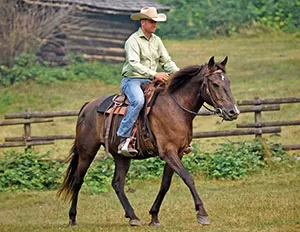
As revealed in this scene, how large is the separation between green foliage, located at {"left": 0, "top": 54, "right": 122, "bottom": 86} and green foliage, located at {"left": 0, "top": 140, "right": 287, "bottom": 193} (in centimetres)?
1160

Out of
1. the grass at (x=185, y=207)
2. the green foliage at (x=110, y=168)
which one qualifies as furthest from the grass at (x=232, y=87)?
the grass at (x=185, y=207)

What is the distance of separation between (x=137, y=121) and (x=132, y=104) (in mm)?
245

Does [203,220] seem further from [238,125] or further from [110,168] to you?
[238,125]

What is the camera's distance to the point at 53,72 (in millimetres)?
29422

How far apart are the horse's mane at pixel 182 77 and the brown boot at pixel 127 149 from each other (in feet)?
2.95

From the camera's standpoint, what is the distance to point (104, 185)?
16.1 metres

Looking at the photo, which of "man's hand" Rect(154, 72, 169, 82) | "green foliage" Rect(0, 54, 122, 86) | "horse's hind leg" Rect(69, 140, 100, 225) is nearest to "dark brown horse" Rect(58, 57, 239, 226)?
"man's hand" Rect(154, 72, 169, 82)

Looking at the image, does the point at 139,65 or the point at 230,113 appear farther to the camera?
the point at 139,65


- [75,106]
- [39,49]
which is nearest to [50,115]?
[75,106]

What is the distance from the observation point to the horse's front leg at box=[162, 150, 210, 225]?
34.0 ft

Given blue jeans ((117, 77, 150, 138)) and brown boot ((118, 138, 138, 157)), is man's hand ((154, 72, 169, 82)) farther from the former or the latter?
brown boot ((118, 138, 138, 157))

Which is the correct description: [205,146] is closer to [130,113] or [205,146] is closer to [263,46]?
[130,113]

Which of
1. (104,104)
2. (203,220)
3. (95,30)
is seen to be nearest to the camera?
(203,220)

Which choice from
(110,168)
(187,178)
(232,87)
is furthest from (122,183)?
(232,87)
